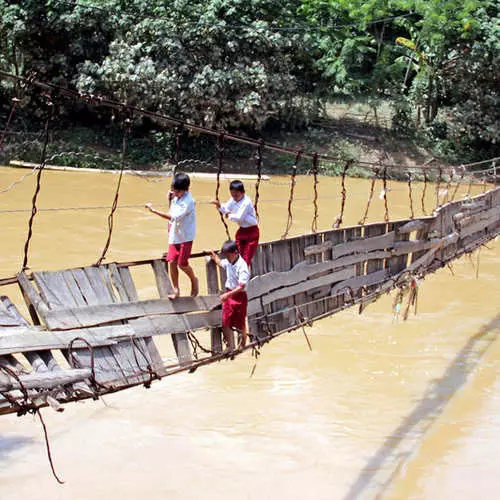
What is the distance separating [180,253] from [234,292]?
13.7 inches

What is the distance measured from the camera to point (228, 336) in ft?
13.3

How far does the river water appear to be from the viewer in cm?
511

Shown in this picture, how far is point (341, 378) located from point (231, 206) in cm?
319

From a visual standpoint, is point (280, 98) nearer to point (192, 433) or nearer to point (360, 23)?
point (360, 23)

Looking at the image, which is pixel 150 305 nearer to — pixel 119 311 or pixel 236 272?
pixel 119 311

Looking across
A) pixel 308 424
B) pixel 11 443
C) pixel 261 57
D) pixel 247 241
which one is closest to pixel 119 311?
pixel 247 241

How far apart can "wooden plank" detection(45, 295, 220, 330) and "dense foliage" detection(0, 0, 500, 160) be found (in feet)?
35.8

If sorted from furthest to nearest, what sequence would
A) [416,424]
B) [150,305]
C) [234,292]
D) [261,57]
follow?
[261,57] < [416,424] < [234,292] < [150,305]

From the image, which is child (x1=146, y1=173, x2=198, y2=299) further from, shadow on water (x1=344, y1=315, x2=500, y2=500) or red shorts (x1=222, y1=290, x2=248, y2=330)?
shadow on water (x1=344, y1=315, x2=500, y2=500)

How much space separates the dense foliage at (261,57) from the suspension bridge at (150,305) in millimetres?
9435

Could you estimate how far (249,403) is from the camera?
6.22 metres

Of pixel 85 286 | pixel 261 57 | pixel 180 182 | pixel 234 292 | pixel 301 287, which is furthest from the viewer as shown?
pixel 261 57

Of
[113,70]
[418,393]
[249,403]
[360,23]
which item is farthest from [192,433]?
[360,23]

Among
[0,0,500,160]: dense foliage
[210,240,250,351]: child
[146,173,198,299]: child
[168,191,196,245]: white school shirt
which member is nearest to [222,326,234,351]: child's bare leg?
[210,240,250,351]: child
